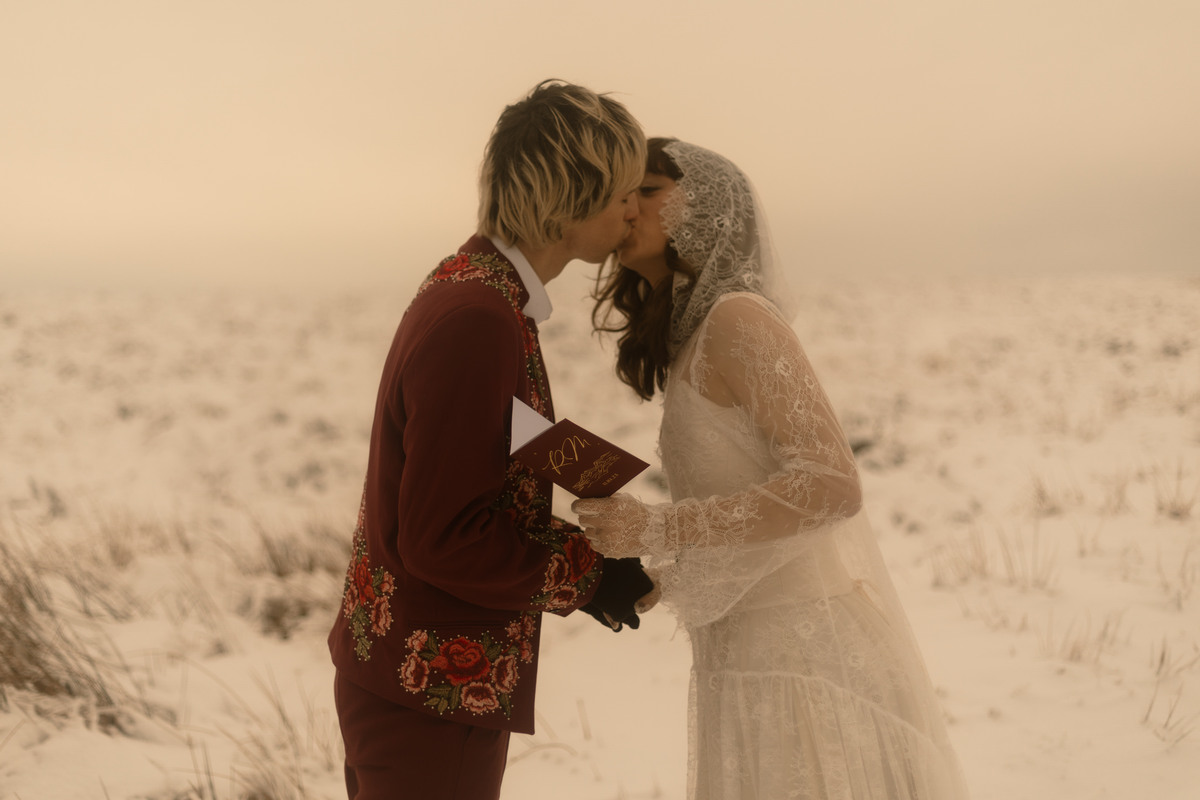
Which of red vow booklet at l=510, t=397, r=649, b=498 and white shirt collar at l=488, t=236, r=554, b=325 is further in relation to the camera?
white shirt collar at l=488, t=236, r=554, b=325

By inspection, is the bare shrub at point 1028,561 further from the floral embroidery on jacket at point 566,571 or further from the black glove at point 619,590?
the floral embroidery on jacket at point 566,571

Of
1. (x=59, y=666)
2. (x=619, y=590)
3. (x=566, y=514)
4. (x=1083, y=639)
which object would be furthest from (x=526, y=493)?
(x=566, y=514)

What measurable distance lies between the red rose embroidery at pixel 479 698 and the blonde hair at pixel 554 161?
0.76m

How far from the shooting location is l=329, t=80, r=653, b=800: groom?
1210 millimetres

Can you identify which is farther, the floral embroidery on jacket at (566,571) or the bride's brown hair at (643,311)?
the bride's brown hair at (643,311)

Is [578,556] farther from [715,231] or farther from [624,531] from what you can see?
[715,231]

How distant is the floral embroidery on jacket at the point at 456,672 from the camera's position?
135cm

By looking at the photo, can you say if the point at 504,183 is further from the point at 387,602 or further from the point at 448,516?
the point at 387,602

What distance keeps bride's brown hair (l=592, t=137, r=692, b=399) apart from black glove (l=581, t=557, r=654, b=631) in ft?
1.68

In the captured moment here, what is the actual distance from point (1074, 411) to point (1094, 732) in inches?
172

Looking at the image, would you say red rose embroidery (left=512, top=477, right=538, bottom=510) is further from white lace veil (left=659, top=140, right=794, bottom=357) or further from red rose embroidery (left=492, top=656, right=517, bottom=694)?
white lace veil (left=659, top=140, right=794, bottom=357)

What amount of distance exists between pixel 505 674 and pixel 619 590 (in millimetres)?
245

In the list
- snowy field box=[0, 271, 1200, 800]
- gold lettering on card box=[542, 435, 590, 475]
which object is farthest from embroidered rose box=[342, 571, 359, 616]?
snowy field box=[0, 271, 1200, 800]

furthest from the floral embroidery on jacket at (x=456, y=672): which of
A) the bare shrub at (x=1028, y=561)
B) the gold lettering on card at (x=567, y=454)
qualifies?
the bare shrub at (x=1028, y=561)
